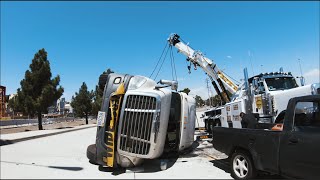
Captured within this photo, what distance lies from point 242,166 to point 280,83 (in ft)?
24.0

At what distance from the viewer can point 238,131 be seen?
6.68 metres

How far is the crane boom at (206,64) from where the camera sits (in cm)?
1802

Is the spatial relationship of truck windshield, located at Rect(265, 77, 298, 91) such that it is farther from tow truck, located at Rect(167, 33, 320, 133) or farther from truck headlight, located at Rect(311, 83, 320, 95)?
truck headlight, located at Rect(311, 83, 320, 95)

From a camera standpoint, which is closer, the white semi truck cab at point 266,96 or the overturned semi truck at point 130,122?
the overturned semi truck at point 130,122

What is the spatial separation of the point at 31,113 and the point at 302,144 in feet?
94.1

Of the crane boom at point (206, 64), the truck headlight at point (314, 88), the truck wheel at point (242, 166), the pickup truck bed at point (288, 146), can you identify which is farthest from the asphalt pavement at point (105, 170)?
the crane boom at point (206, 64)

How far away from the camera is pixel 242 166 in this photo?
6.41 metres

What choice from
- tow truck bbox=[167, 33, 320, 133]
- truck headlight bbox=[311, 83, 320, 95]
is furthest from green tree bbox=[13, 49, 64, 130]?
truck headlight bbox=[311, 83, 320, 95]

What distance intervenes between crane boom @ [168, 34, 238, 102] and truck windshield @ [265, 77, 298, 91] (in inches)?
193

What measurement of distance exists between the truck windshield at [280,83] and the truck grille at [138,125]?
691cm

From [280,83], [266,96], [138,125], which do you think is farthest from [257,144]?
[280,83]

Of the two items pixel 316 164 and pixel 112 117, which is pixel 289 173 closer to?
pixel 316 164

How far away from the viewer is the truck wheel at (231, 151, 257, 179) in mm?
6133

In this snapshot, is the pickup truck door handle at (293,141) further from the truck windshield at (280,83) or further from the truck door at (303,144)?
the truck windshield at (280,83)
